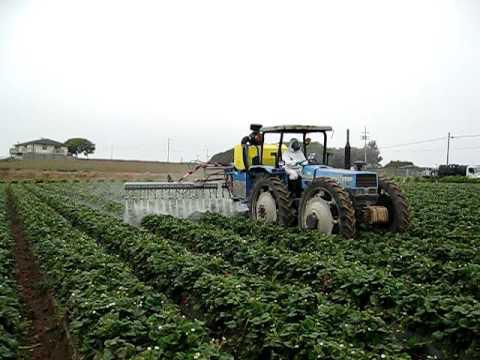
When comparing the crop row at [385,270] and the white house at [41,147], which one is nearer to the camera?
the crop row at [385,270]

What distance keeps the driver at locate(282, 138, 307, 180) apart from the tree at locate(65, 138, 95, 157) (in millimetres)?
81929

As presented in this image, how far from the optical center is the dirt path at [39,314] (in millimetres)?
4594

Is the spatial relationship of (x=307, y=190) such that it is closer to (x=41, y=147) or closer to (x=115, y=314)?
(x=115, y=314)

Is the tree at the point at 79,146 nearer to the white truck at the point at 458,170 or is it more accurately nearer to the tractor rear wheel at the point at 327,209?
the white truck at the point at 458,170

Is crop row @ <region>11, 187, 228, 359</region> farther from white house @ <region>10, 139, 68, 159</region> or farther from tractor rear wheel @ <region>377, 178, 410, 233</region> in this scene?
white house @ <region>10, 139, 68, 159</region>

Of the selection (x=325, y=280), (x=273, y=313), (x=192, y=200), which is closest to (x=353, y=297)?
(x=325, y=280)

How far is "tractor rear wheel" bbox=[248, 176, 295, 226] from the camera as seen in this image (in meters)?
9.17

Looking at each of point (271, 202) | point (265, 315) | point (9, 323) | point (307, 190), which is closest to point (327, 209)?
point (307, 190)

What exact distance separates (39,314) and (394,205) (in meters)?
6.35

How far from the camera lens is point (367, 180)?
838 centimetres

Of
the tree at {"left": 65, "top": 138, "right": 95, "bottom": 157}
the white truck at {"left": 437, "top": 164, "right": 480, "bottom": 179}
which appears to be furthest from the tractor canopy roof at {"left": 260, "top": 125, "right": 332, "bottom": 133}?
the tree at {"left": 65, "top": 138, "right": 95, "bottom": 157}

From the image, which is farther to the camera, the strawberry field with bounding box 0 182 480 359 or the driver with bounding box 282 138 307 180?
the driver with bounding box 282 138 307 180

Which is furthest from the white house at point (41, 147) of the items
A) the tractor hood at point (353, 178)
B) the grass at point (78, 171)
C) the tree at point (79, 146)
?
the tractor hood at point (353, 178)

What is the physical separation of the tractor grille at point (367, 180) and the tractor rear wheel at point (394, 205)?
0.43 metres
